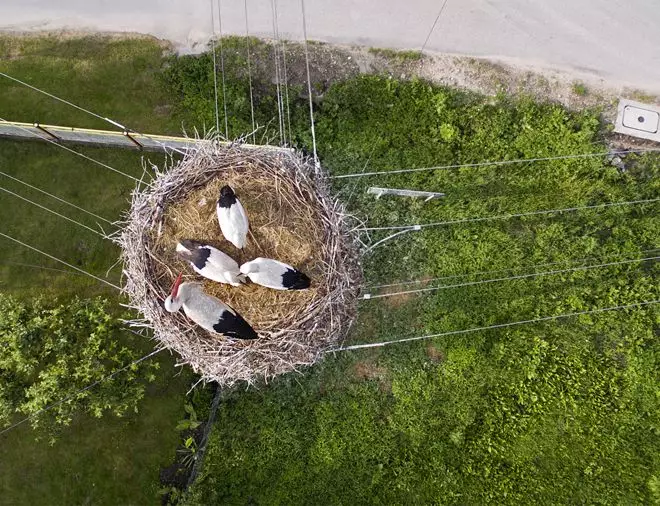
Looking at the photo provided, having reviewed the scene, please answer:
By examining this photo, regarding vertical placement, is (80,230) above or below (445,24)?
below

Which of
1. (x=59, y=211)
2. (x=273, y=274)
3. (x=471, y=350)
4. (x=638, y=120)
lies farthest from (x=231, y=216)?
(x=638, y=120)

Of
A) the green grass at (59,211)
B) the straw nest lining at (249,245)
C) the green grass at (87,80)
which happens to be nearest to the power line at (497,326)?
the straw nest lining at (249,245)

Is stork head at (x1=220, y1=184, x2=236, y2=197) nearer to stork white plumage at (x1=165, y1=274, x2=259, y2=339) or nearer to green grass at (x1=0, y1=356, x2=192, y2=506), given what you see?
stork white plumage at (x1=165, y1=274, x2=259, y2=339)

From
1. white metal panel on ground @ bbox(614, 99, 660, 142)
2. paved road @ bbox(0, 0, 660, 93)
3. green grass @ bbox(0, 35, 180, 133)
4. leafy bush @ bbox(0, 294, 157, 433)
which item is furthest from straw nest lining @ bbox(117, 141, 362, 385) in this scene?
white metal panel on ground @ bbox(614, 99, 660, 142)

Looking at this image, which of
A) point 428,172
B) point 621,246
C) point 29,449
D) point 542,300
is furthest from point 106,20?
point 621,246

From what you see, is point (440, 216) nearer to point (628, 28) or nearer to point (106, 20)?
point (628, 28)

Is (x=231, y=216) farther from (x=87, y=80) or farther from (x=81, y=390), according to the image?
(x=87, y=80)
